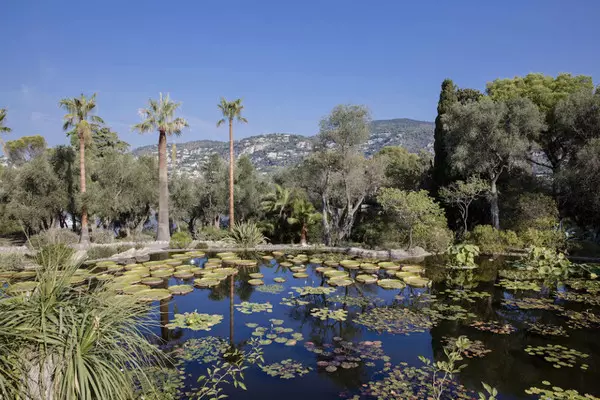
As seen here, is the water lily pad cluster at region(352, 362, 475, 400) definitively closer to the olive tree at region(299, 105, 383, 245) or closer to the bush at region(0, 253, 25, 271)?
the bush at region(0, 253, 25, 271)

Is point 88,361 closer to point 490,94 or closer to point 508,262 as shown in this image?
point 508,262

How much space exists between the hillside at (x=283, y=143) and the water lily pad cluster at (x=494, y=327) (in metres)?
62.3

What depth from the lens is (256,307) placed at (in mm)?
9461

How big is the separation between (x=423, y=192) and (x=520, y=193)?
232 inches

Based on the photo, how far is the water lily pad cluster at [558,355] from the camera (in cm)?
632

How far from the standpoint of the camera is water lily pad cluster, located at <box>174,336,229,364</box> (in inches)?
255

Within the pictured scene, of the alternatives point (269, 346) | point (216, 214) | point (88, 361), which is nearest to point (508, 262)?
point (269, 346)

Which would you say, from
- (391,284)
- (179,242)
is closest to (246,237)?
(179,242)

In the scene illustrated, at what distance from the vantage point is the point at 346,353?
6797 millimetres

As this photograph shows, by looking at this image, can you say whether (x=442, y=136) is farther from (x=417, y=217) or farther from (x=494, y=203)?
(x=417, y=217)

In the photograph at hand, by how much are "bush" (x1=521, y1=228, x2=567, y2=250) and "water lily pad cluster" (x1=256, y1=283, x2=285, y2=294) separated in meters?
12.0

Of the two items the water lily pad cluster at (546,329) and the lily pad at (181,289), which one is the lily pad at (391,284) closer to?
the water lily pad cluster at (546,329)

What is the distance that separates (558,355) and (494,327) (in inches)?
59.6

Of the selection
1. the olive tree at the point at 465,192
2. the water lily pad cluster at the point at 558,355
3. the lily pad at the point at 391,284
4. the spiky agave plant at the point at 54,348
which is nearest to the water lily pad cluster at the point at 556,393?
the water lily pad cluster at the point at 558,355
